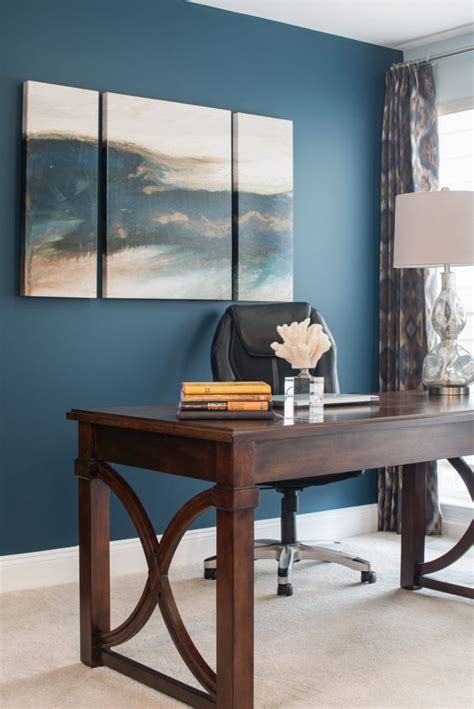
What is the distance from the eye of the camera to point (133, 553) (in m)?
4.00

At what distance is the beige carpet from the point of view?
8.65ft

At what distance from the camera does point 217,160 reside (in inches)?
165

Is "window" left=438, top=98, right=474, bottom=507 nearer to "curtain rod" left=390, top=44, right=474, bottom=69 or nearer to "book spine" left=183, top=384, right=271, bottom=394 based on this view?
"curtain rod" left=390, top=44, right=474, bottom=69

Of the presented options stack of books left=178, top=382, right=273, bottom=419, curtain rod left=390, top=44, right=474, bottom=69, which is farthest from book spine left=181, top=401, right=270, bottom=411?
curtain rod left=390, top=44, right=474, bottom=69

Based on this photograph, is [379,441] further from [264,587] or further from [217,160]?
[217,160]

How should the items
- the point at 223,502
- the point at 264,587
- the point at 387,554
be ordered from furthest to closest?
1. the point at 387,554
2. the point at 264,587
3. the point at 223,502

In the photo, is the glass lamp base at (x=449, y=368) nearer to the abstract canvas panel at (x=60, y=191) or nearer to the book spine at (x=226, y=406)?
the book spine at (x=226, y=406)

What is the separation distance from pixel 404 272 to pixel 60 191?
6.06 ft

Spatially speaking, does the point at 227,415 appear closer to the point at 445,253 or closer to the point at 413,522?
the point at 445,253

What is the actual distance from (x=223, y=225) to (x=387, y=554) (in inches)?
66.6

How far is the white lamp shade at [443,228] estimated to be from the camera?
3.49 m

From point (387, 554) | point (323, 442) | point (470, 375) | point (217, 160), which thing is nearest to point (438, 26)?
point (217, 160)

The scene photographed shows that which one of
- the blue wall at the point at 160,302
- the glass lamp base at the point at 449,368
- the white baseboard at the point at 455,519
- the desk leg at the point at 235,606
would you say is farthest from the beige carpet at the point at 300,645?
the glass lamp base at the point at 449,368

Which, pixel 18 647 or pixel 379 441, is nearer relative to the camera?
pixel 379 441
